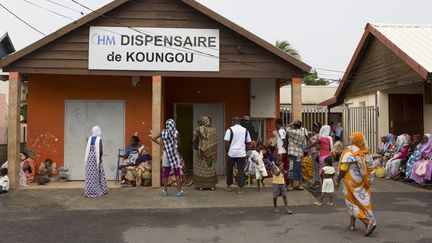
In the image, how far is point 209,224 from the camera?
22.2ft

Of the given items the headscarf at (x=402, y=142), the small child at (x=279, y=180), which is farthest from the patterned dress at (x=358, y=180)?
the headscarf at (x=402, y=142)

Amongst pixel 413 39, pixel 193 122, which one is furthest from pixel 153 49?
pixel 413 39

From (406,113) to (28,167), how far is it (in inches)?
458

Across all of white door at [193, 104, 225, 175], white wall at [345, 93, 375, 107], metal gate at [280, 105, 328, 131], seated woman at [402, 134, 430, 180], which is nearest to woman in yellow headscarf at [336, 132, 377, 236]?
seated woman at [402, 134, 430, 180]

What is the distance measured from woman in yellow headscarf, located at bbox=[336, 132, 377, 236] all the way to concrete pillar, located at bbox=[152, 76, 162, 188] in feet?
14.8

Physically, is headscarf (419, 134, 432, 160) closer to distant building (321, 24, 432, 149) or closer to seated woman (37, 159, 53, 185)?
distant building (321, 24, 432, 149)

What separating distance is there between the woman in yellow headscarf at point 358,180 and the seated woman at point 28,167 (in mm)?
7279

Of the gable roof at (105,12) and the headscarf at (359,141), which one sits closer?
the headscarf at (359,141)

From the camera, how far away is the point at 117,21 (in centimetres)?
959

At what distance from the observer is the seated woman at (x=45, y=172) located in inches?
392

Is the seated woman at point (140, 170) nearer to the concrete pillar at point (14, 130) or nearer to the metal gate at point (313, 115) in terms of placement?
the concrete pillar at point (14, 130)

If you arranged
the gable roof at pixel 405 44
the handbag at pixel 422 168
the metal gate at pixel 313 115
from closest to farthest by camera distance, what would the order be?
the handbag at pixel 422 168 < the gable roof at pixel 405 44 < the metal gate at pixel 313 115

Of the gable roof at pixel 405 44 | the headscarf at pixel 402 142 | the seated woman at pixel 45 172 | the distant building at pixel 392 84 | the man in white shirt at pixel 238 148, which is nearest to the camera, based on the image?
the man in white shirt at pixel 238 148

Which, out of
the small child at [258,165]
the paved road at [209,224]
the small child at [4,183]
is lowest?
the paved road at [209,224]
